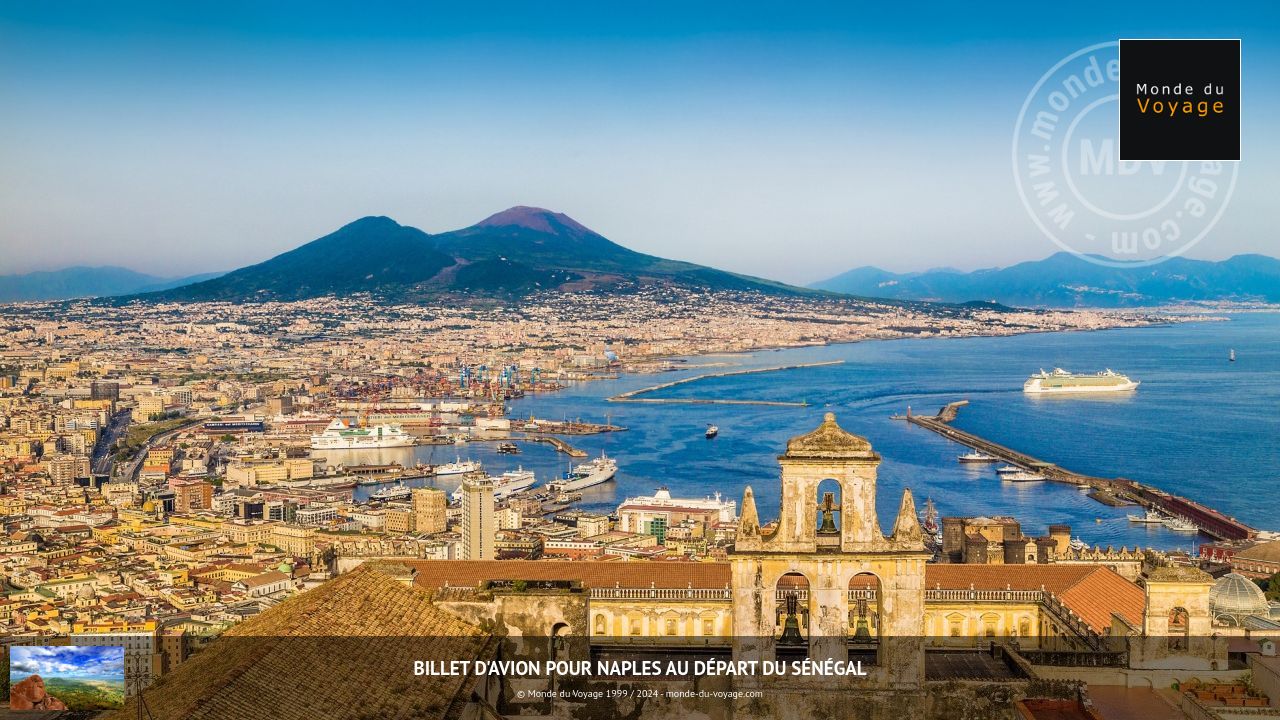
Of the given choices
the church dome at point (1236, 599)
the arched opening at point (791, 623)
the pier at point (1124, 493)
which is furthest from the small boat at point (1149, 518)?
the arched opening at point (791, 623)

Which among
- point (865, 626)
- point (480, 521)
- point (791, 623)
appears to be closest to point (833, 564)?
point (791, 623)

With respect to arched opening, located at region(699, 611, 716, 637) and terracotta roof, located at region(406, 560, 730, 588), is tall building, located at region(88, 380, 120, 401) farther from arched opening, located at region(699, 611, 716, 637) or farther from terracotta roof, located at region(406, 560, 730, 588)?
arched opening, located at region(699, 611, 716, 637)

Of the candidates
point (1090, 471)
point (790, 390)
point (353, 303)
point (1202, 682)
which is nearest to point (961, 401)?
point (790, 390)

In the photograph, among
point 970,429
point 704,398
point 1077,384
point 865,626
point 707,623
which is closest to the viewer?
point 865,626

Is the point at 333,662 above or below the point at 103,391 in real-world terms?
above

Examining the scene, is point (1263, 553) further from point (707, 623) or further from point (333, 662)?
point (333, 662)

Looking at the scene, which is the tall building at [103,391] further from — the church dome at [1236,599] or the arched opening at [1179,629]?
the arched opening at [1179,629]

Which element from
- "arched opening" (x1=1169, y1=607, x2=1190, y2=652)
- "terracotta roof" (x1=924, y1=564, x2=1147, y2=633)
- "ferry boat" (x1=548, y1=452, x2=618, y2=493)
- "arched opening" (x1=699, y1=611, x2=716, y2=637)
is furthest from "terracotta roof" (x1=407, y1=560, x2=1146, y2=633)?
"ferry boat" (x1=548, y1=452, x2=618, y2=493)
